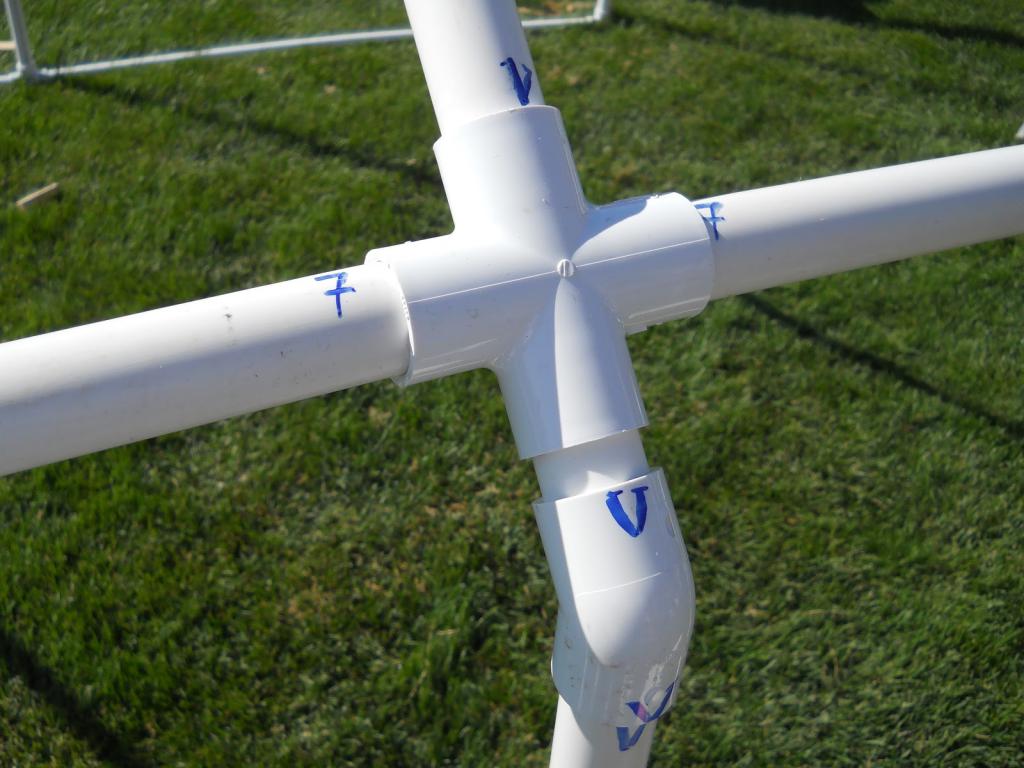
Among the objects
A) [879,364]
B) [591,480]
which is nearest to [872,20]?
[879,364]

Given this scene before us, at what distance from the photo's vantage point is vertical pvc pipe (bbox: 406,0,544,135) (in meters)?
0.94

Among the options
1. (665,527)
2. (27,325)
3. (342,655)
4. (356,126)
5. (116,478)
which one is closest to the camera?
(665,527)

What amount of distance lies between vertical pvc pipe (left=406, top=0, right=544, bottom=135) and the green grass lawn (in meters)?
1.95

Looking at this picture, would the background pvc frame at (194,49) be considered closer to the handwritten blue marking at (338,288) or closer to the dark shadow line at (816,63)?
the dark shadow line at (816,63)

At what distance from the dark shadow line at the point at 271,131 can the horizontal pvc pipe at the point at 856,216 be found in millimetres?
2940

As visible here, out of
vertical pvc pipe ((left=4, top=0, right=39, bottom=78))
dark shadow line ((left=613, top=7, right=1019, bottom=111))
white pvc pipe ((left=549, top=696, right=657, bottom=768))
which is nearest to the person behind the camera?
white pvc pipe ((left=549, top=696, right=657, bottom=768))

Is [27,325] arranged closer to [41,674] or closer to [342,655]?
[41,674]

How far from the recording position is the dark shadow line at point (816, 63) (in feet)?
15.1

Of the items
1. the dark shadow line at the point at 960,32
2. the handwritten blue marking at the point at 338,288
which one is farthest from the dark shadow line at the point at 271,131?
the handwritten blue marking at the point at 338,288

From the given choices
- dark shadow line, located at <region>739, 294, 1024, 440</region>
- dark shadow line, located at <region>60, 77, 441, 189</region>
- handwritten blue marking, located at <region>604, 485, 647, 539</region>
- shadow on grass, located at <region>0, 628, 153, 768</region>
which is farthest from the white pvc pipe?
dark shadow line, located at <region>60, 77, 441, 189</region>

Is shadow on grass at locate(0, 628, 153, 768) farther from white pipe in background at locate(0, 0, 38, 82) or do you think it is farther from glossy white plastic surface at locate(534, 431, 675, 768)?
white pipe in background at locate(0, 0, 38, 82)

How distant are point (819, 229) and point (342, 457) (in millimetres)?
2244

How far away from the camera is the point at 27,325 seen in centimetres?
313

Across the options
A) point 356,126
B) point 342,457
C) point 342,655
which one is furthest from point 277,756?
point 356,126
